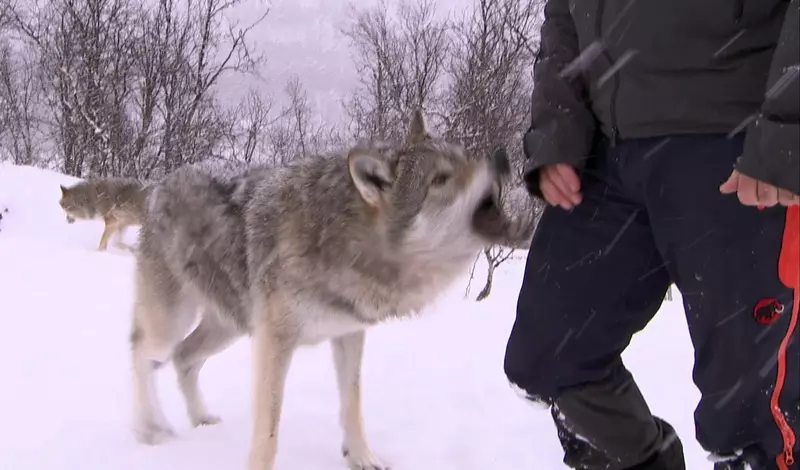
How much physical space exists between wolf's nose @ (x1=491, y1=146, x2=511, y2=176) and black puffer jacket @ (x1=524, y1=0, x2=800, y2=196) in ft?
0.90

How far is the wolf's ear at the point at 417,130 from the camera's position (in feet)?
7.88

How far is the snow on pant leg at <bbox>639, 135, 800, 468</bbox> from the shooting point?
1.32m

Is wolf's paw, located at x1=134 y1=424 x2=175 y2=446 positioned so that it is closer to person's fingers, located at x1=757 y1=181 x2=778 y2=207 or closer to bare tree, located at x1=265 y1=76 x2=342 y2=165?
person's fingers, located at x1=757 y1=181 x2=778 y2=207

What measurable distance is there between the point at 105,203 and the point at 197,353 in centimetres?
935

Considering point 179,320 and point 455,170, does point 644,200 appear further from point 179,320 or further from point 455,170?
point 179,320

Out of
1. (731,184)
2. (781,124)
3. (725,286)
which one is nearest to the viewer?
(781,124)

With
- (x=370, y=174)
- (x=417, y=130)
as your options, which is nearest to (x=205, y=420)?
(x=370, y=174)

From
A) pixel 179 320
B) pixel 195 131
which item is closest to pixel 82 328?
pixel 179 320

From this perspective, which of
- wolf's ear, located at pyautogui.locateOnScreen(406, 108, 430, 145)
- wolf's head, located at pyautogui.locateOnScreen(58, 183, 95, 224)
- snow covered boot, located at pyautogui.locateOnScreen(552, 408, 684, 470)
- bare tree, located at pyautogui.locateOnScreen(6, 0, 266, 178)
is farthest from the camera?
bare tree, located at pyautogui.locateOnScreen(6, 0, 266, 178)

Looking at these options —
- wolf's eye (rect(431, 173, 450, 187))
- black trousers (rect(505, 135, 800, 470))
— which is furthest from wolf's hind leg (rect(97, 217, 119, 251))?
black trousers (rect(505, 135, 800, 470))

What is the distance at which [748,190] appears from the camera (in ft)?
3.97

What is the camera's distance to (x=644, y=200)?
1553 millimetres

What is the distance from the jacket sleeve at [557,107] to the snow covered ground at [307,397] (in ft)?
3.84

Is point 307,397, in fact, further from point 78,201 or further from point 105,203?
point 78,201
